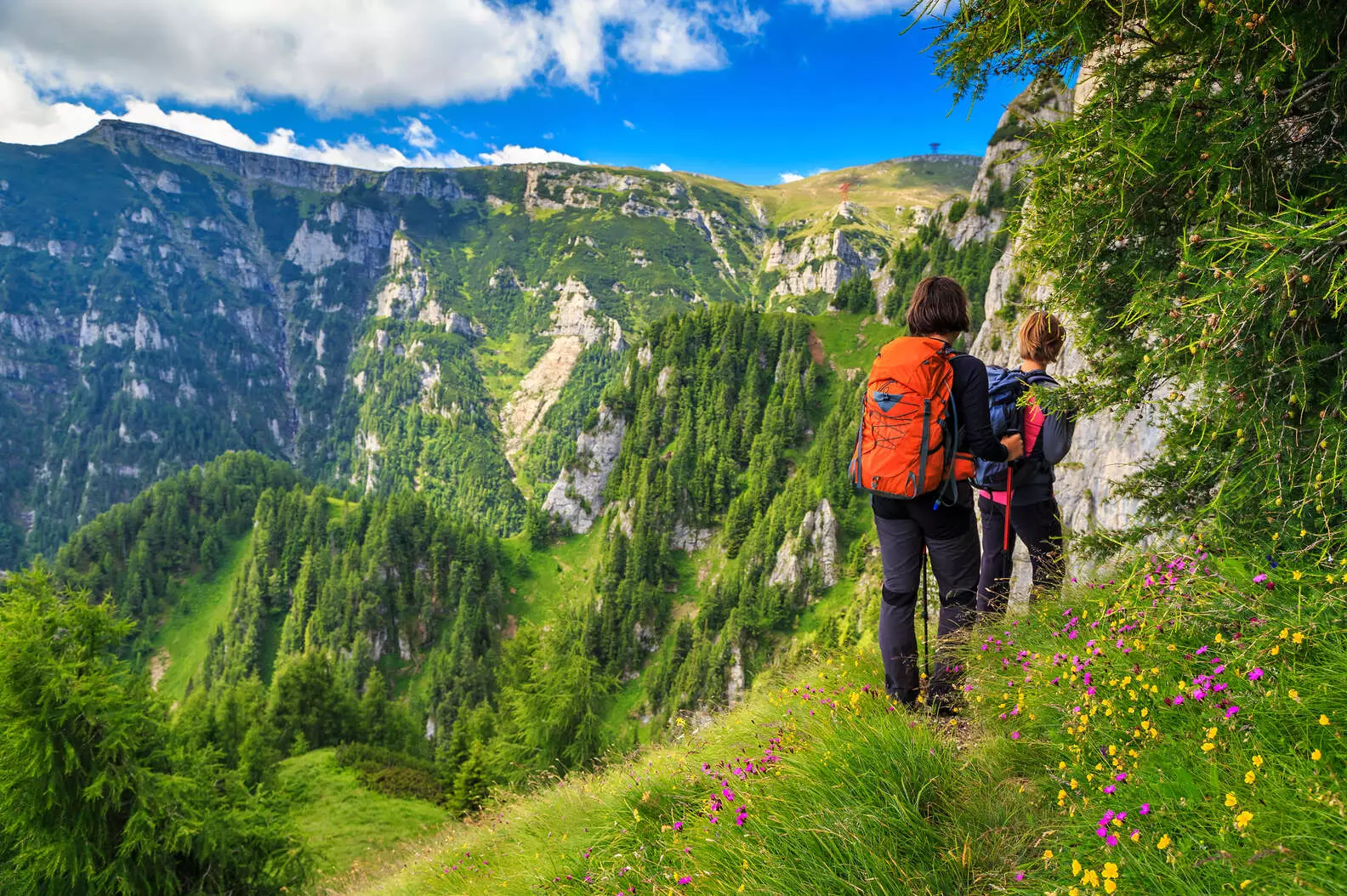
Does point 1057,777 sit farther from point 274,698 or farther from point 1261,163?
point 274,698

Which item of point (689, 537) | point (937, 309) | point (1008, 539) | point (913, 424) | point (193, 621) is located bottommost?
point (193, 621)

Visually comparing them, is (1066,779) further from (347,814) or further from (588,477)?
(588,477)

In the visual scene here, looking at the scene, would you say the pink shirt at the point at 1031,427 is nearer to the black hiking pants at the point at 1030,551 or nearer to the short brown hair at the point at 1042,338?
the short brown hair at the point at 1042,338

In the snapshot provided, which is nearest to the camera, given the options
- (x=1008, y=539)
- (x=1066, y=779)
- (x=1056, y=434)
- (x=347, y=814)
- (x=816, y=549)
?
(x=1066, y=779)

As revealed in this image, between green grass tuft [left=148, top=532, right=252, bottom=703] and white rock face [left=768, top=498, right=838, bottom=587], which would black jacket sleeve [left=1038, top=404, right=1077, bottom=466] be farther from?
green grass tuft [left=148, top=532, right=252, bottom=703]

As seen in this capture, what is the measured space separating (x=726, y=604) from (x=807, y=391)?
4209 cm

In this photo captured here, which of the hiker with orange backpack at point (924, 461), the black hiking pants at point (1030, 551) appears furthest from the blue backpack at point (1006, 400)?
the black hiking pants at point (1030, 551)

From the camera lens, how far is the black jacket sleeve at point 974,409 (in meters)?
4.65

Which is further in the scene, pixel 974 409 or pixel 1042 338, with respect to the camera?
pixel 1042 338

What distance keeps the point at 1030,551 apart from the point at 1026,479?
2.47 feet

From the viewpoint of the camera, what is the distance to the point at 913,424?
4590 millimetres

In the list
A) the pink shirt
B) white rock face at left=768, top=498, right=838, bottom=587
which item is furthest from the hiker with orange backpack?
white rock face at left=768, top=498, right=838, bottom=587

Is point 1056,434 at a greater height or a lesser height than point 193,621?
greater

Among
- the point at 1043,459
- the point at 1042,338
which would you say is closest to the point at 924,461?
the point at 1043,459
